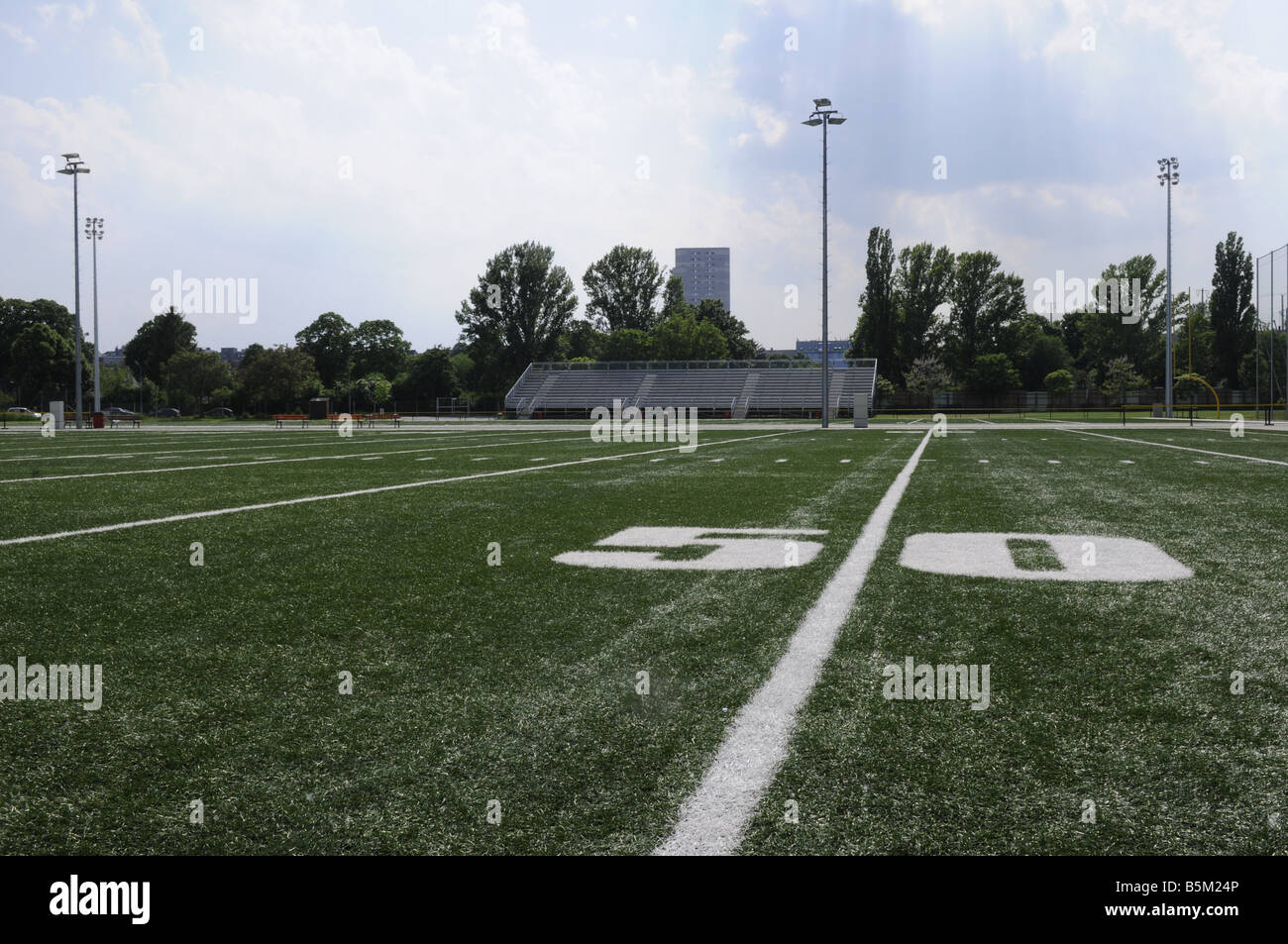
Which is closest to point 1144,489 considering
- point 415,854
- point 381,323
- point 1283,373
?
point 415,854

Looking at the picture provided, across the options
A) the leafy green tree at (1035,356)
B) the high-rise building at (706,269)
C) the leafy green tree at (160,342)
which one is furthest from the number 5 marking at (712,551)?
the high-rise building at (706,269)

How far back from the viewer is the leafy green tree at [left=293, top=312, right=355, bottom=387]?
9150cm

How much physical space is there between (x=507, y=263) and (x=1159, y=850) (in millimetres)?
84150

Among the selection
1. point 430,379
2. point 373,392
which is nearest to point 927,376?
point 430,379

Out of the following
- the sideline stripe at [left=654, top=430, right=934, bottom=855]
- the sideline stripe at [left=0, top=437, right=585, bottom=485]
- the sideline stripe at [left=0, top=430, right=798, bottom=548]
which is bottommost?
the sideline stripe at [left=654, top=430, right=934, bottom=855]

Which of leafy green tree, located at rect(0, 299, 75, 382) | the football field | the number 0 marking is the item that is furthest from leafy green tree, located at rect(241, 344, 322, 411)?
the number 0 marking

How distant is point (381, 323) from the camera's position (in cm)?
9275

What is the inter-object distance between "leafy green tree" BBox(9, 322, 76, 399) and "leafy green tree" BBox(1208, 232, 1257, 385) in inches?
3560

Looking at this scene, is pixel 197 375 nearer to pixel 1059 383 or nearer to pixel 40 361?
pixel 40 361

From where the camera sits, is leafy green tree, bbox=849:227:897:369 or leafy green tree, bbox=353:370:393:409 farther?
leafy green tree, bbox=849:227:897:369

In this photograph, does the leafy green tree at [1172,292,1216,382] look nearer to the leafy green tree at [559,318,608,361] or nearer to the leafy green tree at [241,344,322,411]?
the leafy green tree at [559,318,608,361]

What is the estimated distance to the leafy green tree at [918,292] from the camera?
81625 mm

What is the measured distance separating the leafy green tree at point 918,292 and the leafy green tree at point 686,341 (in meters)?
15.7
